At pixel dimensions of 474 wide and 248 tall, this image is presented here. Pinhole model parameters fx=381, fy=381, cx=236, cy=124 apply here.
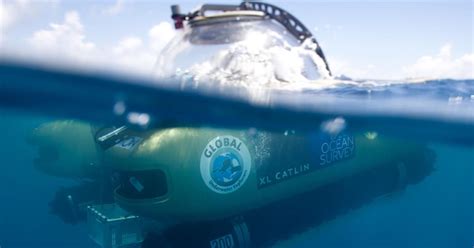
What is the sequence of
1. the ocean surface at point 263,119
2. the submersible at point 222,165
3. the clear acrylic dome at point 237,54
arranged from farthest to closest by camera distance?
the clear acrylic dome at point 237,54
the ocean surface at point 263,119
the submersible at point 222,165

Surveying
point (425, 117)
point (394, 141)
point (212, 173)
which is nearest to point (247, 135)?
point (212, 173)

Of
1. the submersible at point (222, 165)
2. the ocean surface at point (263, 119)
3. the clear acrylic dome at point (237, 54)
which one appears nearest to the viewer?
the submersible at point (222, 165)

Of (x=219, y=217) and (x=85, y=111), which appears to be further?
(x=85, y=111)

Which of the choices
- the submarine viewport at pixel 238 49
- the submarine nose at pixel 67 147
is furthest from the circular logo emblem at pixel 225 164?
the submarine nose at pixel 67 147

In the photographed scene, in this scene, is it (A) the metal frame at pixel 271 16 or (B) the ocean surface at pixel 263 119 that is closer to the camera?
(B) the ocean surface at pixel 263 119

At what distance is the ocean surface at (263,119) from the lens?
6.43m

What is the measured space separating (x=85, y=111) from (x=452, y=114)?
27.5 ft

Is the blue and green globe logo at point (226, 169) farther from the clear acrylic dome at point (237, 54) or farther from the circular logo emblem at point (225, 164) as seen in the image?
the clear acrylic dome at point (237, 54)

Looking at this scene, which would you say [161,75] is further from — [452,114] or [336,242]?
[452,114]

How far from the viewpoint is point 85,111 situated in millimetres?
6809

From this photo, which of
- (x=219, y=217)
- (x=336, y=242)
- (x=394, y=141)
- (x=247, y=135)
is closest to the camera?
(x=219, y=217)

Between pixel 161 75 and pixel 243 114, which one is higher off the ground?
pixel 161 75

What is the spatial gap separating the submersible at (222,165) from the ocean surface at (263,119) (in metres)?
0.39

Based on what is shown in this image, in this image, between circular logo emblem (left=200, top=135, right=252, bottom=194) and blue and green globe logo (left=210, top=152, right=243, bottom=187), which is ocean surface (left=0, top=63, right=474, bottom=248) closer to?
circular logo emblem (left=200, top=135, right=252, bottom=194)
